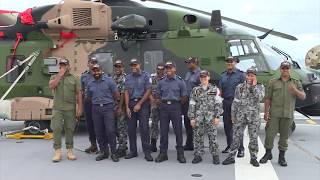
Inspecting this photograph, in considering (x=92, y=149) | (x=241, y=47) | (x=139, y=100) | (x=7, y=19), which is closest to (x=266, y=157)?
(x=139, y=100)

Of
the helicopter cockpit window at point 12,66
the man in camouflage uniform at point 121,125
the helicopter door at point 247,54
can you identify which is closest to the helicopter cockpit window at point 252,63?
the helicopter door at point 247,54

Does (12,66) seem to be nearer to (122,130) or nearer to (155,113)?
(122,130)

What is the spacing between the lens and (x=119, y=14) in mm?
8570

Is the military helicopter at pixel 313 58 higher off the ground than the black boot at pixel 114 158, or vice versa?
the military helicopter at pixel 313 58

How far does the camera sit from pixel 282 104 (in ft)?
17.9

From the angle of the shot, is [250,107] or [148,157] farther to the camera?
[148,157]

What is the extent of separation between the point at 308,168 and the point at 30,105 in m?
5.30

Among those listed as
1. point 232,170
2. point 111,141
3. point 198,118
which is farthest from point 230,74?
point 111,141

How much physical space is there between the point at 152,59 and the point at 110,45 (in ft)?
3.17

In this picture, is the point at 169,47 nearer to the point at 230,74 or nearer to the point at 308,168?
the point at 230,74

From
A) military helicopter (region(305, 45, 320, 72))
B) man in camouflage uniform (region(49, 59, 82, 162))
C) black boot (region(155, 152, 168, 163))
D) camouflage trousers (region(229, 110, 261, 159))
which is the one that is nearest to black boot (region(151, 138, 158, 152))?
black boot (region(155, 152, 168, 163))

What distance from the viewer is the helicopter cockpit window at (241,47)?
7.88 meters

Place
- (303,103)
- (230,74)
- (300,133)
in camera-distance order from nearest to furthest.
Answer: (230,74) < (303,103) < (300,133)

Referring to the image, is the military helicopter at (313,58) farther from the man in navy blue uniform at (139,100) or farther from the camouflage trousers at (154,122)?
the man in navy blue uniform at (139,100)
